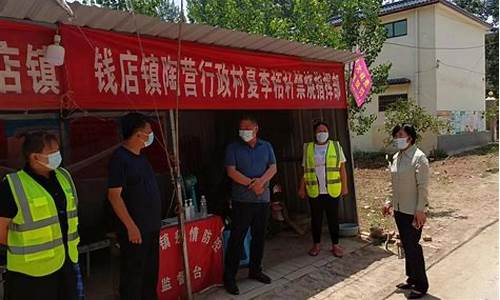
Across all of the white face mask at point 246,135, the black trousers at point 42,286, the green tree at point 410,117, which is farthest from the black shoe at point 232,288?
the green tree at point 410,117

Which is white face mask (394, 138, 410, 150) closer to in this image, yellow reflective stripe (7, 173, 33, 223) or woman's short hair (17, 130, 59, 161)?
woman's short hair (17, 130, 59, 161)

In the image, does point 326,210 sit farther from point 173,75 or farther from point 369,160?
point 369,160

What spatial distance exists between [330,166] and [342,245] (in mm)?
1284

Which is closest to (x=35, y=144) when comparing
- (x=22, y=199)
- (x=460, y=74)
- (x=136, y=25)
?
(x=22, y=199)

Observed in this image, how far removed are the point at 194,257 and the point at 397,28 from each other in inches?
606

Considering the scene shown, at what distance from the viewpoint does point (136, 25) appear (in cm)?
371

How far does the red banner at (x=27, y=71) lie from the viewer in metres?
3.02

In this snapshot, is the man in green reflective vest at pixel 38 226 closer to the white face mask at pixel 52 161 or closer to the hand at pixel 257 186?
the white face mask at pixel 52 161

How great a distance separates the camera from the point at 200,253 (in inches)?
172

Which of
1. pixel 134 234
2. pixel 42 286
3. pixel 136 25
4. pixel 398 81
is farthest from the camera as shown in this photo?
pixel 398 81

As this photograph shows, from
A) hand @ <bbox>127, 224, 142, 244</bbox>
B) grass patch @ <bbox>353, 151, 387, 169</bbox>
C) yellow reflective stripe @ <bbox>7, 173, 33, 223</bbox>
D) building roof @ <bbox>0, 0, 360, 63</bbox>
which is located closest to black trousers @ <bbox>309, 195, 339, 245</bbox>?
building roof @ <bbox>0, 0, 360, 63</bbox>

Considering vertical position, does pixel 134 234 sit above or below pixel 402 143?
below

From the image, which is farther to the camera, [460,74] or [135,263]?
[460,74]

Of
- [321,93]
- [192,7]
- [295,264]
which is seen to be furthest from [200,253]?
[192,7]
